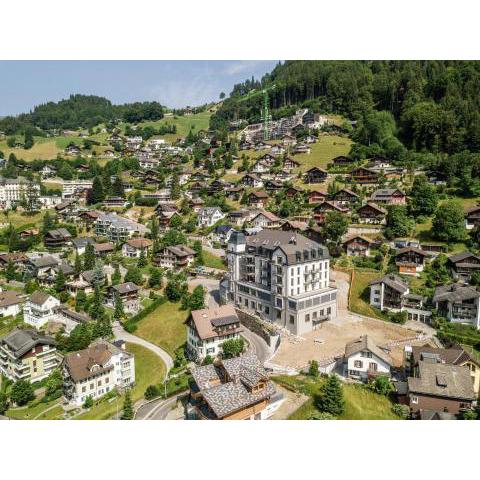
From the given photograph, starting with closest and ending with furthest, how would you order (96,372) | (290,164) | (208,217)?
(96,372) < (208,217) < (290,164)

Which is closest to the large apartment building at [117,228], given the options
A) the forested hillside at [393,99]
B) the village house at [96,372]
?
the village house at [96,372]

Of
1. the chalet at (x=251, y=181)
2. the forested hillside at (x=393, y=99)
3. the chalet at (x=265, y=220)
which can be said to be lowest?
the chalet at (x=265, y=220)

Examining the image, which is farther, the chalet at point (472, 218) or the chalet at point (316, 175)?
the chalet at point (316, 175)

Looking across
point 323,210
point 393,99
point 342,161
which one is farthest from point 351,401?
point 393,99

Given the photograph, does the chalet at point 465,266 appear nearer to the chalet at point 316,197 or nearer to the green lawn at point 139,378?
the chalet at point 316,197

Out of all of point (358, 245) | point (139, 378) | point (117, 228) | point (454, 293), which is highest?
point (358, 245)

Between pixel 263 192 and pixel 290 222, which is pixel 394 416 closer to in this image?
pixel 290 222

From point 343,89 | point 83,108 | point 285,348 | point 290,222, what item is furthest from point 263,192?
point 83,108

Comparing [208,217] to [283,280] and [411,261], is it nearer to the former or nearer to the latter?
[283,280]
